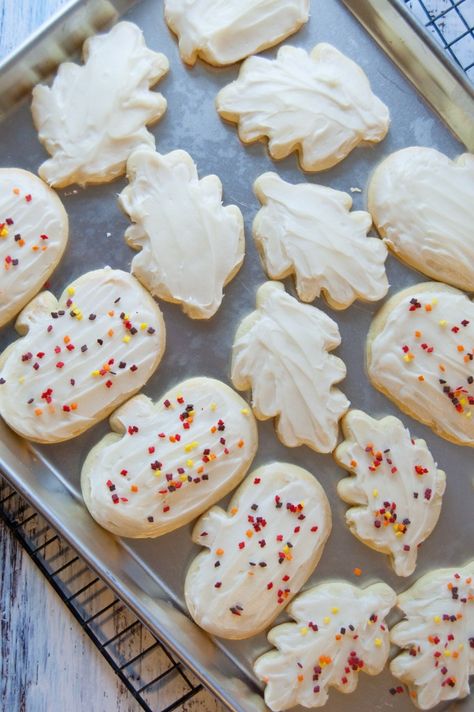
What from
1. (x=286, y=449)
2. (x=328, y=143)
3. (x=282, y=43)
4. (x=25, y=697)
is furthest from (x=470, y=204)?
(x=25, y=697)

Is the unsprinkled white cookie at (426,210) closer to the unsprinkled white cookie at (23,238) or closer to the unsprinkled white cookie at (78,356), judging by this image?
the unsprinkled white cookie at (78,356)

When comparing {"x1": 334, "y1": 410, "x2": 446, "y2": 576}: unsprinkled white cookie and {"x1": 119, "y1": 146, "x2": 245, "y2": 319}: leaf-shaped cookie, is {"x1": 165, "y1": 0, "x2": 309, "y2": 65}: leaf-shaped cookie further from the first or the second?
{"x1": 334, "y1": 410, "x2": 446, "y2": 576}: unsprinkled white cookie

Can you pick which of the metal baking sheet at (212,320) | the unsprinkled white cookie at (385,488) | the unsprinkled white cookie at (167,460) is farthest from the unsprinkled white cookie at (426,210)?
the unsprinkled white cookie at (167,460)

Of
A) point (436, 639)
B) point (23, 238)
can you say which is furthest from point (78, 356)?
point (436, 639)

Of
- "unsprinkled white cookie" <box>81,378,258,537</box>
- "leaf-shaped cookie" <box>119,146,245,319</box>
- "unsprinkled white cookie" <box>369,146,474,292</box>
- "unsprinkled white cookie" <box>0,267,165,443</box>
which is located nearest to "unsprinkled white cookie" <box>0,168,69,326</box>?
"unsprinkled white cookie" <box>0,267,165,443</box>

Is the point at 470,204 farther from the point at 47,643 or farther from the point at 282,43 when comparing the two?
the point at 47,643

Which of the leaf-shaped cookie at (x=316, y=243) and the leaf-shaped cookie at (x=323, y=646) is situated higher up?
the leaf-shaped cookie at (x=316, y=243)

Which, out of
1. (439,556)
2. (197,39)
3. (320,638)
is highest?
(197,39)
